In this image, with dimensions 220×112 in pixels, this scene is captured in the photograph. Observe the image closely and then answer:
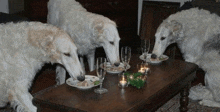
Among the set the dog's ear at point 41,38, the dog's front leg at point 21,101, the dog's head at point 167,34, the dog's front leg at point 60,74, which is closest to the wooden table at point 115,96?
the dog's front leg at point 21,101

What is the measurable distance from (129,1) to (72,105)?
151 inches

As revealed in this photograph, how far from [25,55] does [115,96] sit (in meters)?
0.98

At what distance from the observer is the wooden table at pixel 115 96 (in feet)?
6.84

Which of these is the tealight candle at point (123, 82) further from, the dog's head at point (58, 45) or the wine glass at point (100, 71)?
the dog's head at point (58, 45)

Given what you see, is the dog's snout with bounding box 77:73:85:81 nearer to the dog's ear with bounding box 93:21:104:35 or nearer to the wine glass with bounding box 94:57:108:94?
the wine glass with bounding box 94:57:108:94

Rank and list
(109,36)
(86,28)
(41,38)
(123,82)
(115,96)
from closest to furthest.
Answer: (115,96), (123,82), (41,38), (109,36), (86,28)

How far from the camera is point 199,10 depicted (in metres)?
3.82

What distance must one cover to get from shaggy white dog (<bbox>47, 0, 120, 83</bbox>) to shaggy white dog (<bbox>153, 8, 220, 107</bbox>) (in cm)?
65

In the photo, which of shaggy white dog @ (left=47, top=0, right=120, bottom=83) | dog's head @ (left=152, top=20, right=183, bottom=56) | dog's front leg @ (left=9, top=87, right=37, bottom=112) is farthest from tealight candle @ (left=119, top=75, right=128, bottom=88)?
dog's head @ (left=152, top=20, right=183, bottom=56)

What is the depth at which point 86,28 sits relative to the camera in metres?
3.35

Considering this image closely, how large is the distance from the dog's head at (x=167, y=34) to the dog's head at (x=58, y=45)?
1.32 metres

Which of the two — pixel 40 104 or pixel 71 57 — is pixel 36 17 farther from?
pixel 40 104

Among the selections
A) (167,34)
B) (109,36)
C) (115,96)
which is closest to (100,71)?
(115,96)

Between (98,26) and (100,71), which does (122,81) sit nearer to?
(100,71)
